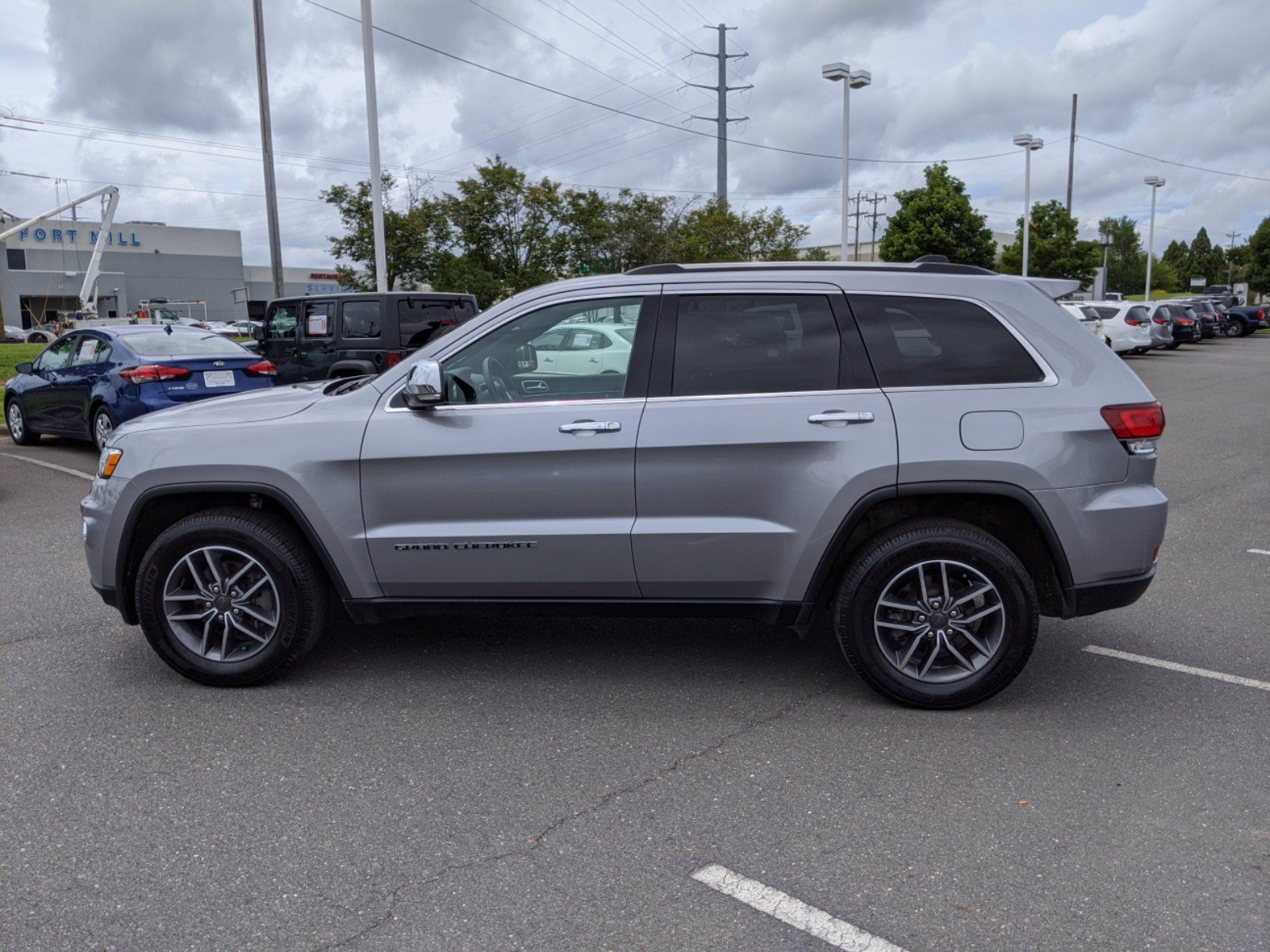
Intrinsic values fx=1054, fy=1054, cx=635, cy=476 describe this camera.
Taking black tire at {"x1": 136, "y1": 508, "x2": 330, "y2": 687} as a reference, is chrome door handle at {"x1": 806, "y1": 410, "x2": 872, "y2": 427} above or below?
above

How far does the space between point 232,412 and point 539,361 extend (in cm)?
141

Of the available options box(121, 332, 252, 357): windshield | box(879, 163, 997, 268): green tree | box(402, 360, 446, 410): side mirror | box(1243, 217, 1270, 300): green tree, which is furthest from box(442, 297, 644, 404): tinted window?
box(1243, 217, 1270, 300): green tree

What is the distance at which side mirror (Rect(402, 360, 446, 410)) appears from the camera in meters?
4.28

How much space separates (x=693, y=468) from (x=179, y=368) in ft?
27.2

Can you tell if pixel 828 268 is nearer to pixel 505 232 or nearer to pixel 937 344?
pixel 937 344

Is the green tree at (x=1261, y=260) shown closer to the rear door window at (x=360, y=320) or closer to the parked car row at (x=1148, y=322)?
the parked car row at (x=1148, y=322)

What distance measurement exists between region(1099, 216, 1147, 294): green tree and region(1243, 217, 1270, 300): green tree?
18.3 metres

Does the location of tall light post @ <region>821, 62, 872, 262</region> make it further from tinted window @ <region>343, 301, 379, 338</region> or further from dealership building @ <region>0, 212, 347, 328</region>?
dealership building @ <region>0, 212, 347, 328</region>

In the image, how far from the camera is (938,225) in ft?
125

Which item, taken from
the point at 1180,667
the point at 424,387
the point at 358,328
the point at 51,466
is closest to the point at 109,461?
the point at 424,387

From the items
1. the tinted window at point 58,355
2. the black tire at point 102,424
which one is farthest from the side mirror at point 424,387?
the tinted window at point 58,355

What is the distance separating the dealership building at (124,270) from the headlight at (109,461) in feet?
187

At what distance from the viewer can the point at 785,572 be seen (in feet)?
14.2

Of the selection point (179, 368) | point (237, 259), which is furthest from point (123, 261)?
point (179, 368)
